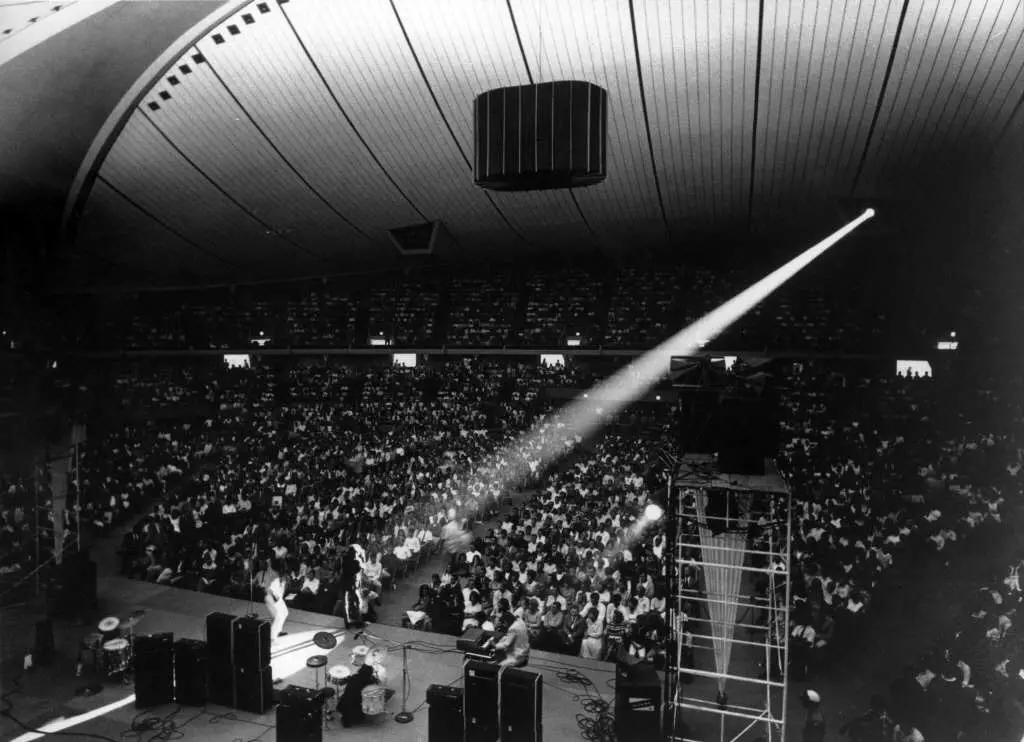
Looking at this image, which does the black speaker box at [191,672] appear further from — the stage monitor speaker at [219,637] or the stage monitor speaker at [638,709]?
the stage monitor speaker at [638,709]

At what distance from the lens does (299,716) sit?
18.1 feet

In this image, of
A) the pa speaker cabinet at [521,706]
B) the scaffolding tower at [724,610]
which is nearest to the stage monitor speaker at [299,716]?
the pa speaker cabinet at [521,706]

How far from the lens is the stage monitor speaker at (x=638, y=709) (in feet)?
18.6

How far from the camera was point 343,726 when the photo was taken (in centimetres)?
619

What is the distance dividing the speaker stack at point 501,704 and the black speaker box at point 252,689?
6.36 feet

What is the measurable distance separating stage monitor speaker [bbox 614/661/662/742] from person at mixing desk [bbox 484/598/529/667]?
3.24ft

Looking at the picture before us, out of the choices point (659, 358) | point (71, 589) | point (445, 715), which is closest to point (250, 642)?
point (445, 715)

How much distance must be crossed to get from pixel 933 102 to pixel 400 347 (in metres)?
15.8

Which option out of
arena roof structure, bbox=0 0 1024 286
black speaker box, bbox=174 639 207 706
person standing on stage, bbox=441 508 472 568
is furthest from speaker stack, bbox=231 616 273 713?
arena roof structure, bbox=0 0 1024 286

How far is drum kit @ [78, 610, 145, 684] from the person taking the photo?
685cm

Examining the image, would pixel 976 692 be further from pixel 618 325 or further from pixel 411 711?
pixel 618 325

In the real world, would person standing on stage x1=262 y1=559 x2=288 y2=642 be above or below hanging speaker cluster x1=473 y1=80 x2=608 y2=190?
below

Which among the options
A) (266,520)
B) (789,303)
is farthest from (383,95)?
(789,303)

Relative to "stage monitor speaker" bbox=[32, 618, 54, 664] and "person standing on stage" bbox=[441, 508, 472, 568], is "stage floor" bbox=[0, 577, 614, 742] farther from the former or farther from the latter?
"person standing on stage" bbox=[441, 508, 472, 568]
